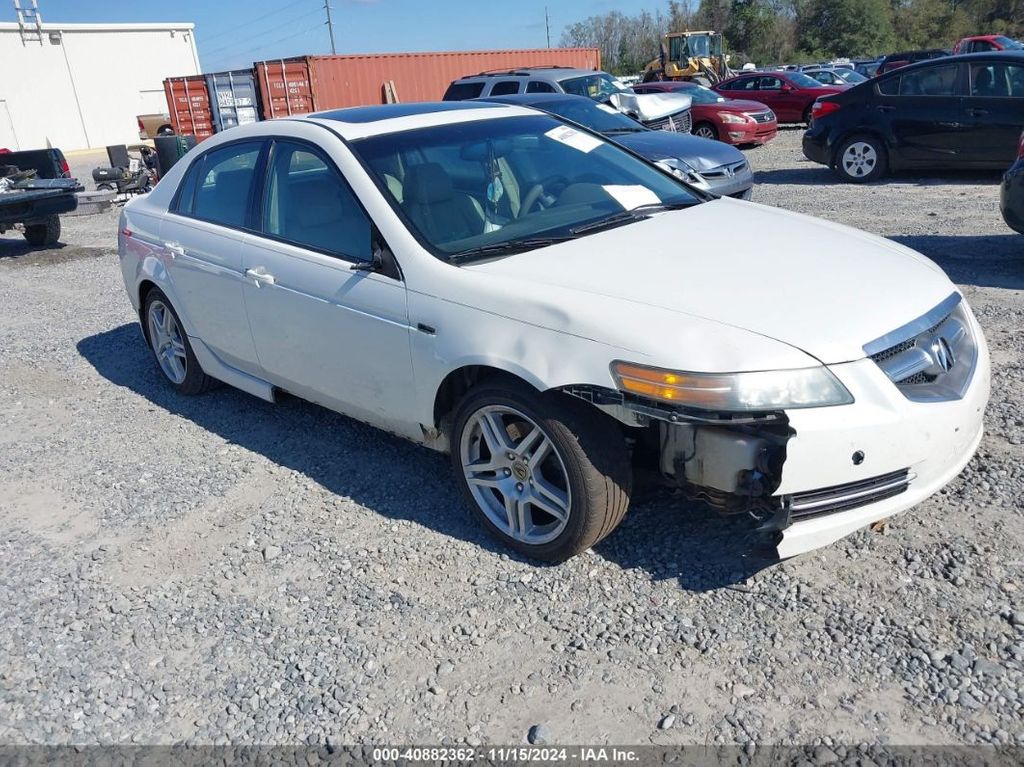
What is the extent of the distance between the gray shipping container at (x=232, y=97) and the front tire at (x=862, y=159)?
65.7 ft

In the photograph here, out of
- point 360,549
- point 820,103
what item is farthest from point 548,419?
A: point 820,103

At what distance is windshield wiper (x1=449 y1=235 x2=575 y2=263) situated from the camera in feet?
11.7

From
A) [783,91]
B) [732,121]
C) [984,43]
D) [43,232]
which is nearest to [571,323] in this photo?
[43,232]

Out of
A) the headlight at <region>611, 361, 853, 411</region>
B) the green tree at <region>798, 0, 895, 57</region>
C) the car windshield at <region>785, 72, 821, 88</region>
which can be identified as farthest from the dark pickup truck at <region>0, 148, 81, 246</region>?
the green tree at <region>798, 0, 895, 57</region>

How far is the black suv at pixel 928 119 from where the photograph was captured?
35.0 feet

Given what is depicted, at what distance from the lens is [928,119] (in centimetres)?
1115

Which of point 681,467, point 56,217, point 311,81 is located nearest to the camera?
point 681,467

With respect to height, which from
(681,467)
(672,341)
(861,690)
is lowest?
(861,690)

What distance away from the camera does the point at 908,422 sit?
2.88 metres

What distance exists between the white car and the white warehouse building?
136 feet

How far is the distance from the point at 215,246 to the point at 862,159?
996 centimetres

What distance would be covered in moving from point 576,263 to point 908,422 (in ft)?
4.45

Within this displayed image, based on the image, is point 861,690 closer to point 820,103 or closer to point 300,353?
point 300,353

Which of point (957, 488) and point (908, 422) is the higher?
point (908, 422)
